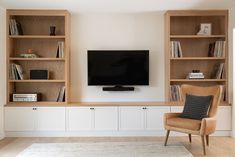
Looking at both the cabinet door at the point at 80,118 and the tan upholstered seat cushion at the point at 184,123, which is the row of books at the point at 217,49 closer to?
the tan upholstered seat cushion at the point at 184,123

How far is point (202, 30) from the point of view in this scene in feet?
17.7

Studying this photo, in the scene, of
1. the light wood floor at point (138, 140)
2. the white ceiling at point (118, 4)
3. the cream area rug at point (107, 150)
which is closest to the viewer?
the cream area rug at point (107, 150)

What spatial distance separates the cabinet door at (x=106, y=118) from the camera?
5145mm

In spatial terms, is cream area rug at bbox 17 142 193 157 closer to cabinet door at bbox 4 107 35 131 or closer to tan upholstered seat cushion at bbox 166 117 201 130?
tan upholstered seat cushion at bbox 166 117 201 130

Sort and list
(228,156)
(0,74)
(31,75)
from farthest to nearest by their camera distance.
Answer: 1. (31,75)
2. (0,74)
3. (228,156)

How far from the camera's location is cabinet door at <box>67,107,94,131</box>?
202 inches

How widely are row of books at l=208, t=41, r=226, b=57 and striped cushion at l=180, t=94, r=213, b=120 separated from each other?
121 centimetres

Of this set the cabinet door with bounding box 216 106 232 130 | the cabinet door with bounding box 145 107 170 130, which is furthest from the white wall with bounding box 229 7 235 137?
the cabinet door with bounding box 145 107 170 130

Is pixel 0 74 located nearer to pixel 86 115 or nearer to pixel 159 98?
pixel 86 115

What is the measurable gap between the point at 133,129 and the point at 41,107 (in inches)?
65.4

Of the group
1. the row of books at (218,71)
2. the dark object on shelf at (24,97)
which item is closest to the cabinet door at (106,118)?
the dark object on shelf at (24,97)

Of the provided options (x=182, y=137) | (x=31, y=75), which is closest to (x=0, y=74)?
(x=31, y=75)

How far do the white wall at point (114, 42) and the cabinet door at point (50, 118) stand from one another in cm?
57

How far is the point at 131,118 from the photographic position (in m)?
5.17
